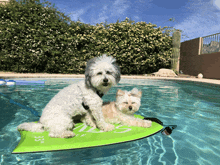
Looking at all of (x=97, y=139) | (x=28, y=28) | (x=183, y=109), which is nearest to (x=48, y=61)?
(x=28, y=28)

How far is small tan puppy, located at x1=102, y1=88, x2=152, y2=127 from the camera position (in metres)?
3.01

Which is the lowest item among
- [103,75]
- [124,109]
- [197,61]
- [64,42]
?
[124,109]

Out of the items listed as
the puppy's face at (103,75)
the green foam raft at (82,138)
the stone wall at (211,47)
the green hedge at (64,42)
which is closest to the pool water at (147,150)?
the green foam raft at (82,138)

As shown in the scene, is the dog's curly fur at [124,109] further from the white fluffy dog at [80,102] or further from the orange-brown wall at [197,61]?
the orange-brown wall at [197,61]

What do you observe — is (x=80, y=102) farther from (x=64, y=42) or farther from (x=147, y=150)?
(x=64, y=42)

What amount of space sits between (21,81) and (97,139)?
8.28 m

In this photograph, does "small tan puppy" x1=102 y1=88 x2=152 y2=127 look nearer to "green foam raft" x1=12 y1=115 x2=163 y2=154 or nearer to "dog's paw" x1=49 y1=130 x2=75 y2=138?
"green foam raft" x1=12 y1=115 x2=163 y2=154

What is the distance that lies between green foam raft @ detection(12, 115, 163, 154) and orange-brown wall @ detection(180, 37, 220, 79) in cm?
1356

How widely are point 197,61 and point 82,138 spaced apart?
16.2 metres

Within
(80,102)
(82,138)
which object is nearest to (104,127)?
(82,138)

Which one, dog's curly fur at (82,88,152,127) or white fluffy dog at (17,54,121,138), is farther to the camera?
dog's curly fur at (82,88,152,127)

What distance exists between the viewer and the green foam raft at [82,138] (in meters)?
2.33

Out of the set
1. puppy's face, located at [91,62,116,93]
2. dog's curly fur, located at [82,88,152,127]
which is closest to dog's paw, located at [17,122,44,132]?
dog's curly fur, located at [82,88,152,127]

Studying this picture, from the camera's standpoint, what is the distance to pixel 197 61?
16.3 m
